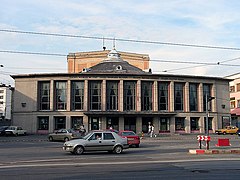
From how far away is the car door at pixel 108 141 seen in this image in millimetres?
22016

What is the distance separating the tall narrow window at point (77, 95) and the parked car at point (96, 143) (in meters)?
34.1

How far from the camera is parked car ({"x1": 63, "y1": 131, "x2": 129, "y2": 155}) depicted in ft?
70.5

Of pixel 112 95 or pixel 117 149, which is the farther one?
pixel 112 95

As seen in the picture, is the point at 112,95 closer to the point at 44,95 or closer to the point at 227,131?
the point at 44,95

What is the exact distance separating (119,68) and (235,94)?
4001 centimetres

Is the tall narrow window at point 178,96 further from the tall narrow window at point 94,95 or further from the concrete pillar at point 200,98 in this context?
the tall narrow window at point 94,95

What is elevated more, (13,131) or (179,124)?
(179,124)

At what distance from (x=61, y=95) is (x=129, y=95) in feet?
38.6

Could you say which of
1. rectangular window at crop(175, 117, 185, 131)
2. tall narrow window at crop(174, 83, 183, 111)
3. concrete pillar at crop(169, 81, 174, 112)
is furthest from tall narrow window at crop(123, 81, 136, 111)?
rectangular window at crop(175, 117, 185, 131)

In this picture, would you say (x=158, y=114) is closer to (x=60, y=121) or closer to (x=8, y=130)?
(x=60, y=121)

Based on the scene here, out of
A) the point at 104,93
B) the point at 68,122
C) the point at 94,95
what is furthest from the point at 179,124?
the point at 68,122

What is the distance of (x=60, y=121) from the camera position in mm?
55781

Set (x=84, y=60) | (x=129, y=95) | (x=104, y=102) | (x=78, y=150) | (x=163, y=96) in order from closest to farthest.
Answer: (x=78, y=150), (x=104, y=102), (x=129, y=95), (x=163, y=96), (x=84, y=60)

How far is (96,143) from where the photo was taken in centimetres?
2180
